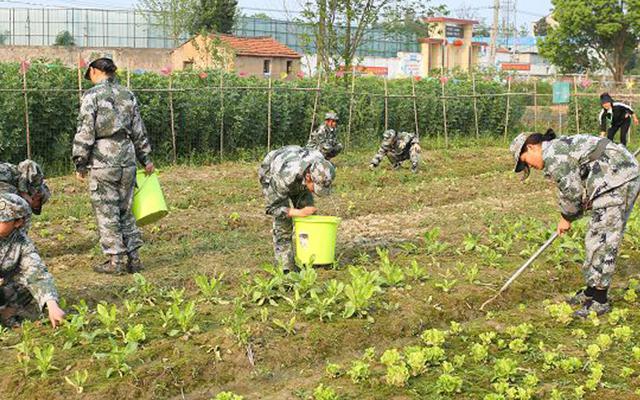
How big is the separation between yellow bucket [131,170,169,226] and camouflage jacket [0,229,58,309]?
1.85m

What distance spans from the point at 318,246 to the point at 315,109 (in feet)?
36.5

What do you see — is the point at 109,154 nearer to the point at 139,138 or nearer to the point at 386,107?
the point at 139,138

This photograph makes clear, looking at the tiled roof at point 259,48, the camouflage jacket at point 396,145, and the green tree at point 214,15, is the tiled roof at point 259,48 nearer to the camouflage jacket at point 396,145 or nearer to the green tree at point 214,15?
the green tree at point 214,15

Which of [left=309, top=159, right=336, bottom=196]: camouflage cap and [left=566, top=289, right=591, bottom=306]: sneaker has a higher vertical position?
[left=309, top=159, right=336, bottom=196]: camouflage cap

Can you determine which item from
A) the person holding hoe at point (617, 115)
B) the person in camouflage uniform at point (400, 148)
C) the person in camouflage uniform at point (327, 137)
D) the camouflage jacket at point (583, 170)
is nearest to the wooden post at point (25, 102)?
the person in camouflage uniform at point (327, 137)

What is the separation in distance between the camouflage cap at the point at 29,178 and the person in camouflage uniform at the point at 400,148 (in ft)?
29.5

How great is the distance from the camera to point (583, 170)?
244 inches

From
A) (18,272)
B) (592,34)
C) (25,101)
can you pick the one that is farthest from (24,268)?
(592,34)

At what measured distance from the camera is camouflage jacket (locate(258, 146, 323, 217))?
265 inches

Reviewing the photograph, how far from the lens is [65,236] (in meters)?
9.41

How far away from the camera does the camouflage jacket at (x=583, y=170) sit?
6086 millimetres

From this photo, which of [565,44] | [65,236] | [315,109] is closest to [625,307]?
[65,236]

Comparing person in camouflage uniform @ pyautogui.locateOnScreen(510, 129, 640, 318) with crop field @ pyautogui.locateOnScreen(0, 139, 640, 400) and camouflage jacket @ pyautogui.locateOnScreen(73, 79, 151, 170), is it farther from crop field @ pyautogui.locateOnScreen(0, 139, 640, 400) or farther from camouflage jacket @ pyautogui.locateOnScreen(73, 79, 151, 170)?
camouflage jacket @ pyautogui.locateOnScreen(73, 79, 151, 170)

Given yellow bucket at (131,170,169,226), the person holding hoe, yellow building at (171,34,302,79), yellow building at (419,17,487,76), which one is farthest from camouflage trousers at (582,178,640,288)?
yellow building at (419,17,487,76)
